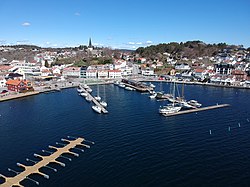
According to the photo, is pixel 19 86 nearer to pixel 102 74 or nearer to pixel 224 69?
pixel 102 74

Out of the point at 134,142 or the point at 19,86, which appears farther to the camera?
the point at 19,86

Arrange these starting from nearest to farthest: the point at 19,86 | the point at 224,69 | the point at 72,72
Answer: the point at 19,86, the point at 224,69, the point at 72,72

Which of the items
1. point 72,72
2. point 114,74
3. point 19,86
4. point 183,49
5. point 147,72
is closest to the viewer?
point 19,86

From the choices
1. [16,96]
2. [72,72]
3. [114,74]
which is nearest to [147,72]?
[114,74]

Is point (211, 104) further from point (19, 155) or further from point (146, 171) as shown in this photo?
point (19, 155)

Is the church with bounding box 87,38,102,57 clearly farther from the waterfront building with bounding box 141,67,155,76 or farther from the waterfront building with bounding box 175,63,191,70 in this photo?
the waterfront building with bounding box 175,63,191,70

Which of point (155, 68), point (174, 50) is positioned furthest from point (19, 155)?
point (174, 50)

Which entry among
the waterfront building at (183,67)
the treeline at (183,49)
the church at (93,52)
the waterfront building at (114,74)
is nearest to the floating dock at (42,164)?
the waterfront building at (114,74)
